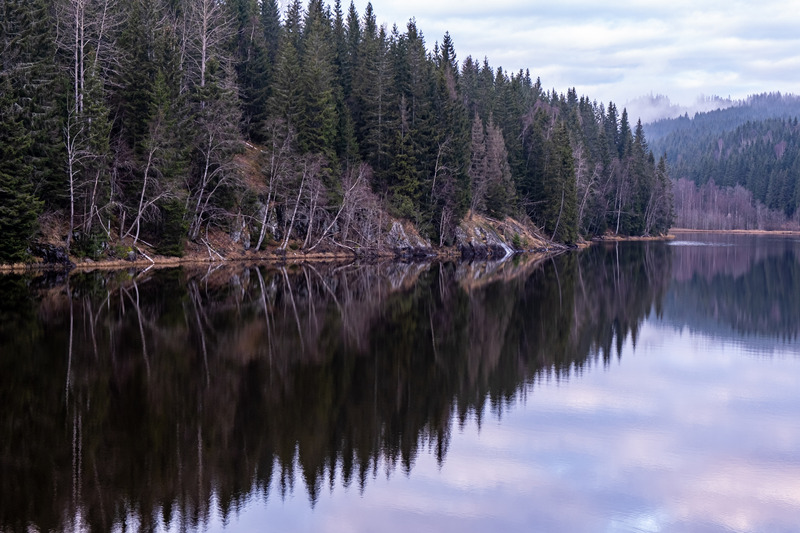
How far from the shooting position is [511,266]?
6669 cm

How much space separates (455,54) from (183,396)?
8847 cm

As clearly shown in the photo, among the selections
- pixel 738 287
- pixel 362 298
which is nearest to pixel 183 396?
pixel 362 298

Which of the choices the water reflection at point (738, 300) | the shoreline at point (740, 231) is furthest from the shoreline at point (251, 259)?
the shoreline at point (740, 231)

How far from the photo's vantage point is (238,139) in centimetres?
6225

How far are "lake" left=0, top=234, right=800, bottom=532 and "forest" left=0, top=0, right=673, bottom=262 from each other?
1661cm

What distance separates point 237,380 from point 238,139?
4592 cm

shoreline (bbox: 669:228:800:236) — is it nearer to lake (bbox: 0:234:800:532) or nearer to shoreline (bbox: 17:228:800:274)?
shoreline (bbox: 17:228:800:274)

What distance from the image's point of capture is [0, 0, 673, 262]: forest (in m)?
47.9

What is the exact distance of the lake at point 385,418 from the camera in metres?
11.8

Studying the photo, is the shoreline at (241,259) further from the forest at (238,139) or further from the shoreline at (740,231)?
the shoreline at (740,231)

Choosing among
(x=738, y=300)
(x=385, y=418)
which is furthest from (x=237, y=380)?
(x=738, y=300)

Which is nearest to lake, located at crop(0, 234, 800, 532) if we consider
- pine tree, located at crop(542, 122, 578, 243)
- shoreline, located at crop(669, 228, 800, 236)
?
pine tree, located at crop(542, 122, 578, 243)

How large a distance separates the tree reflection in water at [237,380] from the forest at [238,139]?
34.5ft

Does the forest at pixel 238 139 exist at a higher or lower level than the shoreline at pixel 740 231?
higher
